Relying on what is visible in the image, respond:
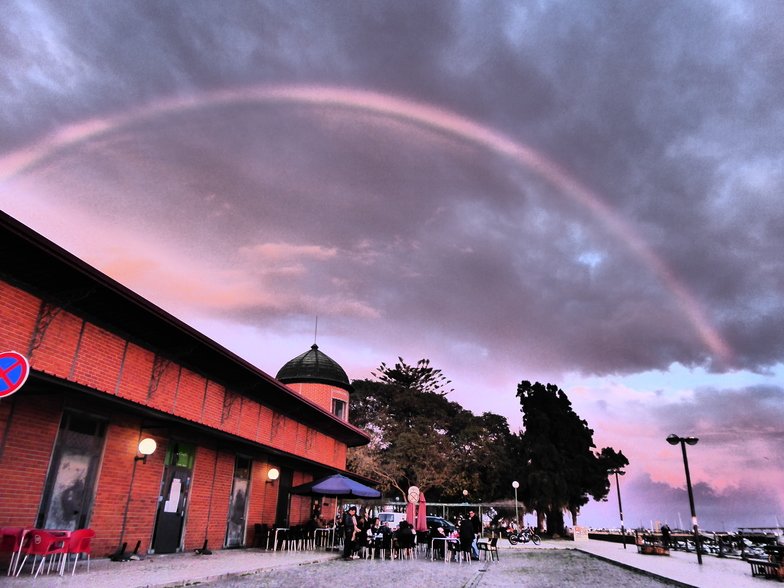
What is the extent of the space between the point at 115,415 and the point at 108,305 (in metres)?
2.91

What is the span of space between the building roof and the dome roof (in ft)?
50.8

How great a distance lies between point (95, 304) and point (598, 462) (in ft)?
155

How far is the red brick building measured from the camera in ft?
33.4

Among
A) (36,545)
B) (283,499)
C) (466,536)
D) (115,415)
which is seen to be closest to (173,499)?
(115,415)

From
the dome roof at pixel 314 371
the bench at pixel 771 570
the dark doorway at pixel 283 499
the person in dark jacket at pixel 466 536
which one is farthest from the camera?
the dome roof at pixel 314 371

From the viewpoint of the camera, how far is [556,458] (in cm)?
4550

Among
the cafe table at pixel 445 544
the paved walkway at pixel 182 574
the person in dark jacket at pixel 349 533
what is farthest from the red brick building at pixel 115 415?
the cafe table at pixel 445 544

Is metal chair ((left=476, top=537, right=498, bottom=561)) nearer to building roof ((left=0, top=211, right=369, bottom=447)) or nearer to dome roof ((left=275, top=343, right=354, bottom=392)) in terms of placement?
building roof ((left=0, top=211, right=369, bottom=447))

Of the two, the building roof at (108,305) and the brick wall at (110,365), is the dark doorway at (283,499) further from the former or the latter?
the building roof at (108,305)

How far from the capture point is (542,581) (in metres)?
12.9

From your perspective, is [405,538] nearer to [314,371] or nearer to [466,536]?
[466,536]

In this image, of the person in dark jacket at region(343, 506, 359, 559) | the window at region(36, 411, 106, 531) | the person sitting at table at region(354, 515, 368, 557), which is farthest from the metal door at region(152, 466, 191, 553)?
the person sitting at table at region(354, 515, 368, 557)

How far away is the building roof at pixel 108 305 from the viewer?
968 centimetres

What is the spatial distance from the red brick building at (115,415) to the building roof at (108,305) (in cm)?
3
